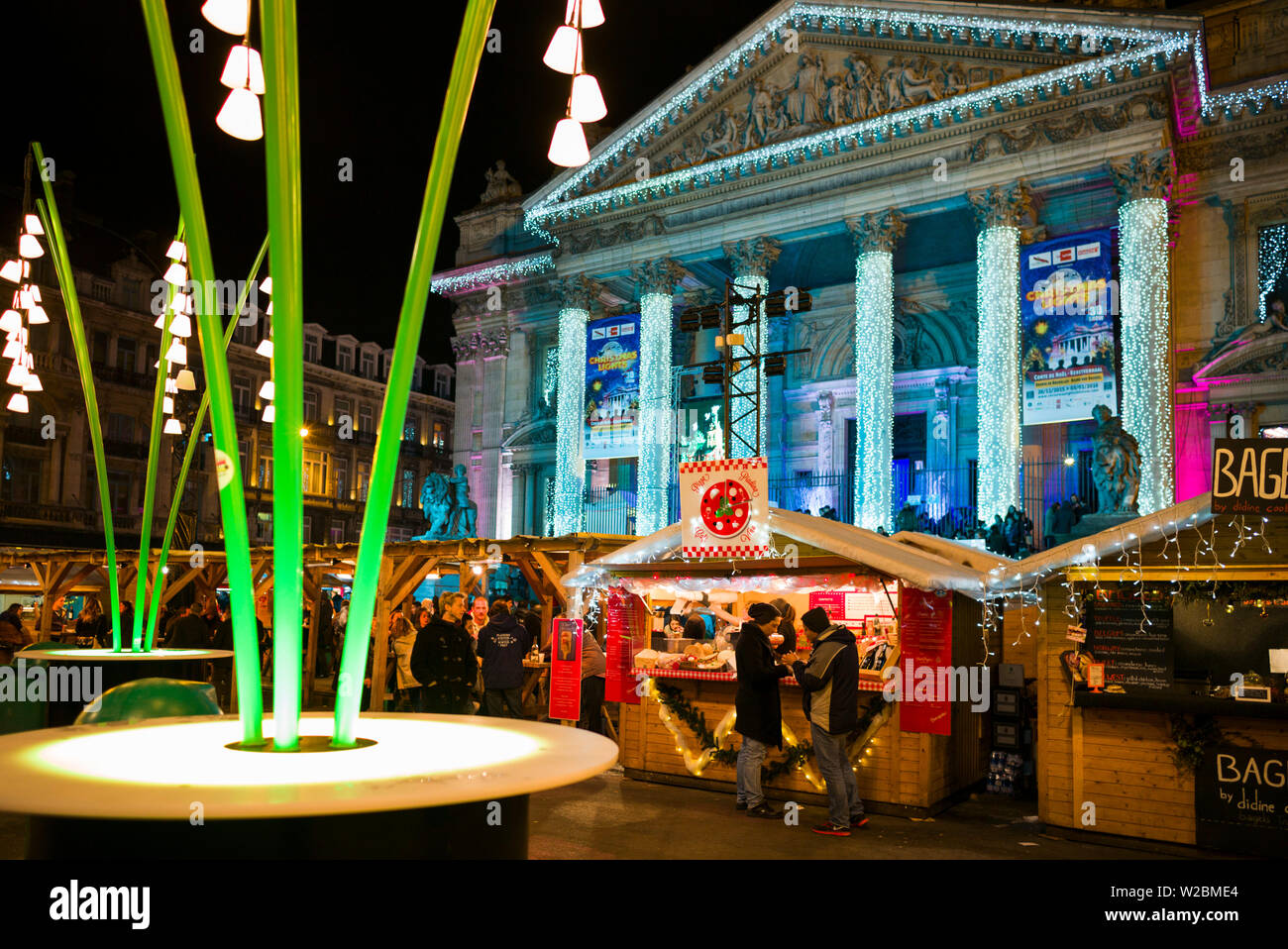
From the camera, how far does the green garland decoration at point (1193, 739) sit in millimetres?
9375

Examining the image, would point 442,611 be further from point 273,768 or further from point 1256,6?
point 1256,6

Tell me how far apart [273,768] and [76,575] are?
86.7 feet

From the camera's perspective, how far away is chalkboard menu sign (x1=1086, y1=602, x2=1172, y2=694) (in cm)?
977

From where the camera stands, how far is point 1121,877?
8.04m

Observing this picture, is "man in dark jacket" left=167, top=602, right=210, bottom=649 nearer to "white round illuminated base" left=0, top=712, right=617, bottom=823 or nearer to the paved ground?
the paved ground

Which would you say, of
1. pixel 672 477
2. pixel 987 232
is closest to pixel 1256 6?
pixel 987 232

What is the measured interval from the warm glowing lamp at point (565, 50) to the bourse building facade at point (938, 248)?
13585mm

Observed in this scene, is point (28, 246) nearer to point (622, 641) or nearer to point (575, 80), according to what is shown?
point (575, 80)

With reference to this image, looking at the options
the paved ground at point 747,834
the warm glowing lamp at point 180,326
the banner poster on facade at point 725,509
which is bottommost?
the paved ground at point 747,834

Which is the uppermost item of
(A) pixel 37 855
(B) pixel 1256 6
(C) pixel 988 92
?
(B) pixel 1256 6

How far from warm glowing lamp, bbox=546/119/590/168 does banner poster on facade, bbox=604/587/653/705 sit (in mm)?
8325

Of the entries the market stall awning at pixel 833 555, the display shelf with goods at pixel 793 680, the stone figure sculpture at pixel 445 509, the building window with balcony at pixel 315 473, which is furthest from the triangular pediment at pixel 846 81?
the building window with balcony at pixel 315 473

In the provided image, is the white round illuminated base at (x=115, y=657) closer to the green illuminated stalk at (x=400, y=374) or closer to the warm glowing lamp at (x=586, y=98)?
the green illuminated stalk at (x=400, y=374)

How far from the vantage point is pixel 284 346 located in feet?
12.7
